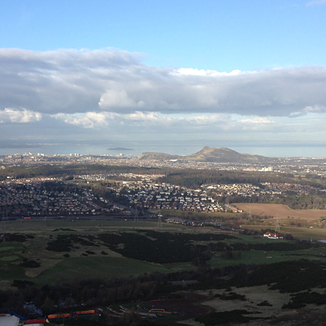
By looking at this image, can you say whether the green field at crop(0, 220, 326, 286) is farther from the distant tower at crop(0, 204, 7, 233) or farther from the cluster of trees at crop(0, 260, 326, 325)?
the cluster of trees at crop(0, 260, 326, 325)

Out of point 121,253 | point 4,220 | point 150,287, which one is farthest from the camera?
point 4,220

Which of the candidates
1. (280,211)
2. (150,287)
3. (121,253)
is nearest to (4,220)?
(121,253)

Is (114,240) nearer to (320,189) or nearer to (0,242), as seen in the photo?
(0,242)

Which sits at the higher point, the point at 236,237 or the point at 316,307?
the point at 316,307

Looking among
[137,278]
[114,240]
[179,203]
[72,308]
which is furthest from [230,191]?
[72,308]

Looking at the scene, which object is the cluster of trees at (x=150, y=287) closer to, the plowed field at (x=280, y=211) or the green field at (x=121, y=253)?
the green field at (x=121, y=253)

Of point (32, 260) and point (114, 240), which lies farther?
point (114, 240)

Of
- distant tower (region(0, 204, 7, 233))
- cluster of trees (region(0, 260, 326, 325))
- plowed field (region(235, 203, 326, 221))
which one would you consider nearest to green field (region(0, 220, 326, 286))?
distant tower (region(0, 204, 7, 233))

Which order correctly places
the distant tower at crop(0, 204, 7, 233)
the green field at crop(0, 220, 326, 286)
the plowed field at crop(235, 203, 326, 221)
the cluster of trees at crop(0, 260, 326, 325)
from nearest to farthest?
the cluster of trees at crop(0, 260, 326, 325)
the green field at crop(0, 220, 326, 286)
the distant tower at crop(0, 204, 7, 233)
the plowed field at crop(235, 203, 326, 221)

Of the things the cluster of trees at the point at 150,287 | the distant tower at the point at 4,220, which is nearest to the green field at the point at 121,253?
the distant tower at the point at 4,220

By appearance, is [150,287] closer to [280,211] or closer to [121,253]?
[121,253]

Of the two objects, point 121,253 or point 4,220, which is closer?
point 121,253
